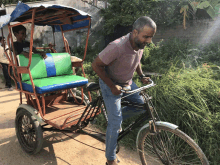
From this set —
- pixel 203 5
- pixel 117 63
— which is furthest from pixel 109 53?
pixel 203 5

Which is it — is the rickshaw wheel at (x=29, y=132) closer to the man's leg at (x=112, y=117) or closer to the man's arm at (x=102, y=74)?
the man's leg at (x=112, y=117)

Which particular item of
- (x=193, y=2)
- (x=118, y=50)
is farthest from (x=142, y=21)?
(x=193, y=2)

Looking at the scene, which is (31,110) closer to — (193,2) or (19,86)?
(19,86)

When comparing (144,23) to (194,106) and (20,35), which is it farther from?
(20,35)

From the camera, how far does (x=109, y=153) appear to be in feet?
6.97

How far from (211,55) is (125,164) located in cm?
604

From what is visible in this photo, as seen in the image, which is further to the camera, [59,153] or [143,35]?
[59,153]

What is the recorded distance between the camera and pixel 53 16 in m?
3.20

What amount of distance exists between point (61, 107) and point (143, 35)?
221 centimetres

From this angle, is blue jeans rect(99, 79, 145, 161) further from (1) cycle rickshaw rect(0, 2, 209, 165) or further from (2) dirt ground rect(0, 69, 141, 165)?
(2) dirt ground rect(0, 69, 141, 165)

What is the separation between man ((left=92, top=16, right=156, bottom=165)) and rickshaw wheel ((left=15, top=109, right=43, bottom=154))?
114 cm

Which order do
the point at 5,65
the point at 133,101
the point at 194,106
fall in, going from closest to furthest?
the point at 133,101 < the point at 194,106 < the point at 5,65

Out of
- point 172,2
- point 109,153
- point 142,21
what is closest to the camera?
point 142,21

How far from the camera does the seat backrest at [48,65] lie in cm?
311
